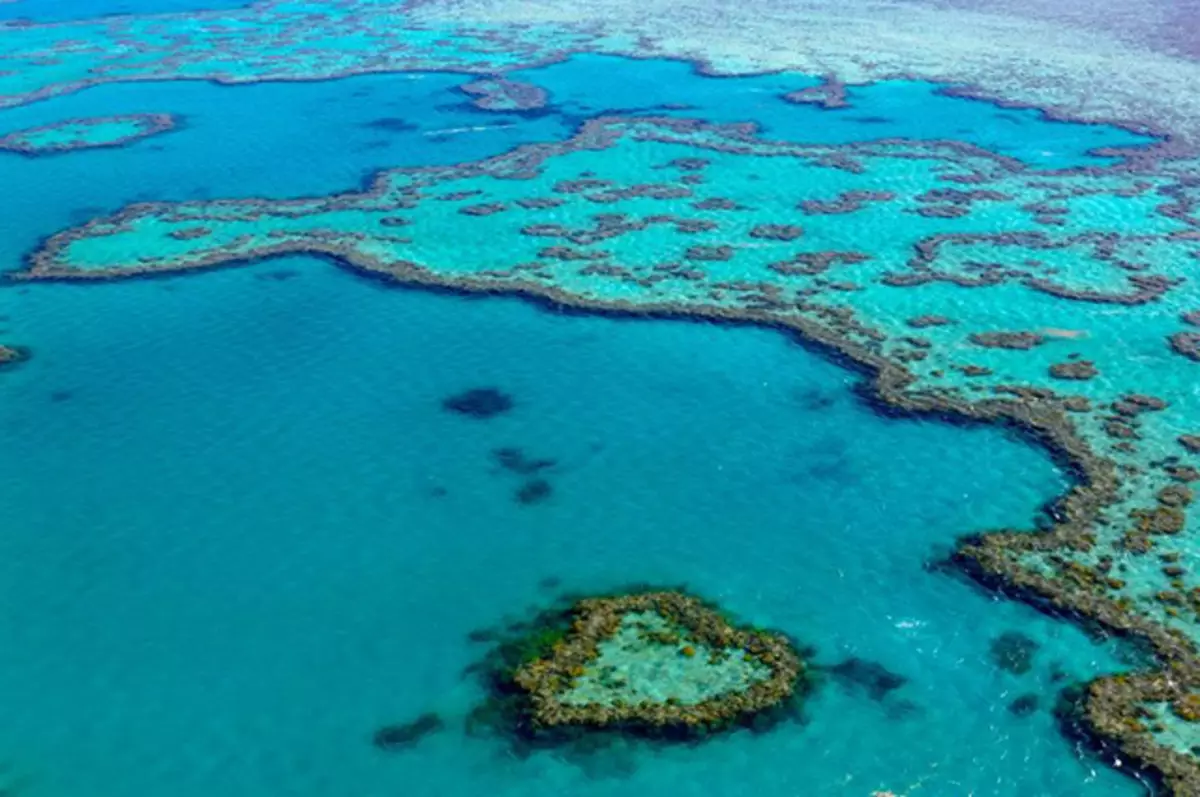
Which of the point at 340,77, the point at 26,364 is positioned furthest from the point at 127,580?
the point at 340,77

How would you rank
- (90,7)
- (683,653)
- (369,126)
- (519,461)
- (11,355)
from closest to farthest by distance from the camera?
(683,653)
(519,461)
(11,355)
(369,126)
(90,7)

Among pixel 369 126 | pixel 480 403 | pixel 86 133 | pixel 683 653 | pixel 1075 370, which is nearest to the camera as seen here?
pixel 683 653

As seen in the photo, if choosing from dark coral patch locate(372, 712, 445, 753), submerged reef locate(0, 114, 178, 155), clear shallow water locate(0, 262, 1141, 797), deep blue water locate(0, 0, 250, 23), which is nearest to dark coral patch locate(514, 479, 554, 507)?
clear shallow water locate(0, 262, 1141, 797)

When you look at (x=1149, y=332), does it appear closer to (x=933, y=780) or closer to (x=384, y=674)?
(x=933, y=780)

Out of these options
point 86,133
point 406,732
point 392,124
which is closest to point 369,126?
point 392,124

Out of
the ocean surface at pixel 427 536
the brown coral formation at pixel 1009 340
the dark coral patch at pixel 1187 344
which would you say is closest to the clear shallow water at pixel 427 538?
the ocean surface at pixel 427 536

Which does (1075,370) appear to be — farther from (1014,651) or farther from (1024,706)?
(1024,706)

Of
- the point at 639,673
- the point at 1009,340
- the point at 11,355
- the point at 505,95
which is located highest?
the point at 505,95
